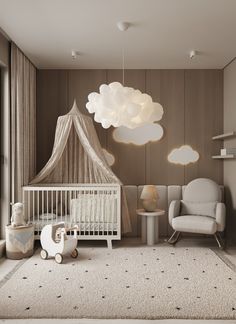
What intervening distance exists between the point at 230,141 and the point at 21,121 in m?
2.95

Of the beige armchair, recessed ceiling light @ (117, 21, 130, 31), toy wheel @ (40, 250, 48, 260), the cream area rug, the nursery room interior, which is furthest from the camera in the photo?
the beige armchair

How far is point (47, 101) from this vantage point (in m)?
5.38

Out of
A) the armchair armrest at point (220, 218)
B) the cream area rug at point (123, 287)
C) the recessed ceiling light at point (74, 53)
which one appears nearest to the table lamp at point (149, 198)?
the cream area rug at point (123, 287)

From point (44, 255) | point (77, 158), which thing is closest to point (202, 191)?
point (77, 158)

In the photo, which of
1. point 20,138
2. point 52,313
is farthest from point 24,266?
point 20,138

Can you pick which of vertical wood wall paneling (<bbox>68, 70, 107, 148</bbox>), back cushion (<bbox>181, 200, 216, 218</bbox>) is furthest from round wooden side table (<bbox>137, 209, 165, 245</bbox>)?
vertical wood wall paneling (<bbox>68, 70, 107, 148</bbox>)

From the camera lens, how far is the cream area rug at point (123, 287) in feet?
8.70

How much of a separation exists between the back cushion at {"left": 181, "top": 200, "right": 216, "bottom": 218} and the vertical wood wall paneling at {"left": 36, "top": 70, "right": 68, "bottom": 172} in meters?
2.21

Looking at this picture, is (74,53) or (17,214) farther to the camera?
(74,53)

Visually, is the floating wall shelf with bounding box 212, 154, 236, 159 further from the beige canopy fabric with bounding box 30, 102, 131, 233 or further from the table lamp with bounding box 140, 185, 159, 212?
the beige canopy fabric with bounding box 30, 102, 131, 233

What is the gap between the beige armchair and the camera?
4.49 m

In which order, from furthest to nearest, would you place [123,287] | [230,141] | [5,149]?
1. [230,141]
2. [5,149]
3. [123,287]

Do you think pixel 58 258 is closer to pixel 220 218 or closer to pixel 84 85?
pixel 220 218

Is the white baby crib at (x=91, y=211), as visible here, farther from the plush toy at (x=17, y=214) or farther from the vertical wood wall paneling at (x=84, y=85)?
the vertical wood wall paneling at (x=84, y=85)
